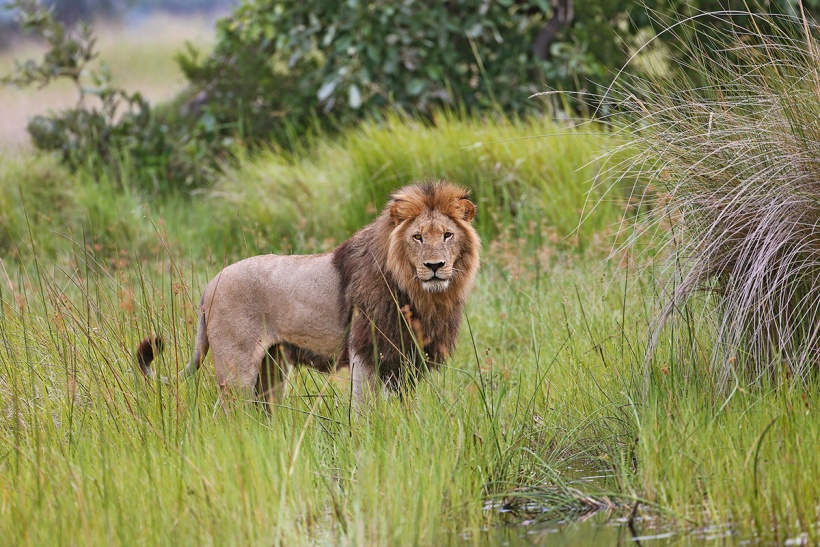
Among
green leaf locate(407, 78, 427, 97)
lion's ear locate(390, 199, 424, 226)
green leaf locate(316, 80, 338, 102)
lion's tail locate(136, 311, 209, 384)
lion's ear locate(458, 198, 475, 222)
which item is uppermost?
green leaf locate(316, 80, 338, 102)

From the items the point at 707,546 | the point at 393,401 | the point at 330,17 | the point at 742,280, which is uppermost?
the point at 330,17

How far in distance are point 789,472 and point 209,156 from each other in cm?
865

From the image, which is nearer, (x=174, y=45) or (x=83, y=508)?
(x=83, y=508)

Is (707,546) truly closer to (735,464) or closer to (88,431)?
(735,464)

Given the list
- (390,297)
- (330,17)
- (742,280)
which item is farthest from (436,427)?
(330,17)

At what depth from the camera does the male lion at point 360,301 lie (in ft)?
16.0

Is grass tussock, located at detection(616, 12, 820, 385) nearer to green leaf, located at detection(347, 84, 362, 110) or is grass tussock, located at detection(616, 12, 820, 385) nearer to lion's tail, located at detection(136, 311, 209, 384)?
lion's tail, located at detection(136, 311, 209, 384)

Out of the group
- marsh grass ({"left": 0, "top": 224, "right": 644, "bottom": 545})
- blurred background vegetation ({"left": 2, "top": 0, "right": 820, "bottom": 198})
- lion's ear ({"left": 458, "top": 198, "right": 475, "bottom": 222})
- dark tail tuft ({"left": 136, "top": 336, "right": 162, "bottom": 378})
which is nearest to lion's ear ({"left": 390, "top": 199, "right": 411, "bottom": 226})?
lion's ear ({"left": 458, "top": 198, "right": 475, "bottom": 222})

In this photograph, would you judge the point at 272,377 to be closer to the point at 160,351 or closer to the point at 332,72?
the point at 160,351

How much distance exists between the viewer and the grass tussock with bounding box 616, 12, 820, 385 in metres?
4.23

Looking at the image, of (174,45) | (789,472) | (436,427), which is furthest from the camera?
(174,45)

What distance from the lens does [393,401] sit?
4566 millimetres

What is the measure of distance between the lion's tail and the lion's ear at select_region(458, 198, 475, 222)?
132cm

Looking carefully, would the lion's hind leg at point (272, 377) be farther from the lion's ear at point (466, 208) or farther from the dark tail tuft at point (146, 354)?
the lion's ear at point (466, 208)
